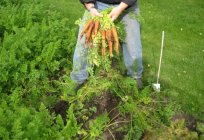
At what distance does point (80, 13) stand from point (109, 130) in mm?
4243

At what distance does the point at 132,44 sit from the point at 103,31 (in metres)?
0.39

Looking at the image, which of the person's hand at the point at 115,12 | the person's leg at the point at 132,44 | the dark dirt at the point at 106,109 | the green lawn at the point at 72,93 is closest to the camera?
the green lawn at the point at 72,93

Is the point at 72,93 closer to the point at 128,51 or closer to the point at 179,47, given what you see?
the point at 128,51

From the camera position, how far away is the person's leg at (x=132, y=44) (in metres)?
4.34

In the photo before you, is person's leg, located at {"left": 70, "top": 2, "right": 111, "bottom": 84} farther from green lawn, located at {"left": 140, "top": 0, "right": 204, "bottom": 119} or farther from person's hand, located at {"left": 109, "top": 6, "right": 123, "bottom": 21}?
green lawn, located at {"left": 140, "top": 0, "right": 204, "bottom": 119}

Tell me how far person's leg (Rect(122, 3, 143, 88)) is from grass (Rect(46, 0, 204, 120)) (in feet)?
0.46

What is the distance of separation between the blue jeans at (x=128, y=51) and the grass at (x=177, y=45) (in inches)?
6.3

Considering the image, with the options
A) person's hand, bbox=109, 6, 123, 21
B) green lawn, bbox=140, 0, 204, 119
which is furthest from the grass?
person's hand, bbox=109, 6, 123, 21

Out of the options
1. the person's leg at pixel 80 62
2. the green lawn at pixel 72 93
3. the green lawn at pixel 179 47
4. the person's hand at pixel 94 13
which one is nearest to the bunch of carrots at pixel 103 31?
the person's hand at pixel 94 13

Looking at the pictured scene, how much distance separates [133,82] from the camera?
4.12m

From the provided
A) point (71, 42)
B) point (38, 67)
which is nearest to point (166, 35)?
point (71, 42)

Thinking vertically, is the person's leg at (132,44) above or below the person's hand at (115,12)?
below

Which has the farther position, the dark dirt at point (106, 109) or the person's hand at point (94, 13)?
the person's hand at point (94, 13)

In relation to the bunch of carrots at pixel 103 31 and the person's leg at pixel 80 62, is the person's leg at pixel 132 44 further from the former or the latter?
the person's leg at pixel 80 62
